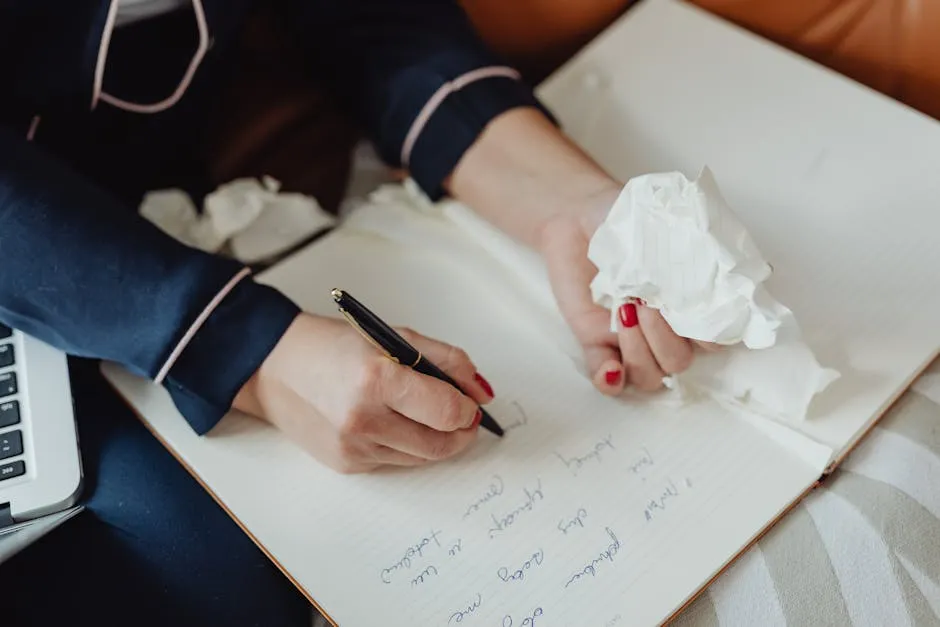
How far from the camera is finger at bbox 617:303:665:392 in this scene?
53 cm

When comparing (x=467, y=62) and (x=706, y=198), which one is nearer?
(x=706, y=198)

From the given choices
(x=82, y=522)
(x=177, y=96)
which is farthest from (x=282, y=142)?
(x=82, y=522)

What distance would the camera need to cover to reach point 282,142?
2.39ft

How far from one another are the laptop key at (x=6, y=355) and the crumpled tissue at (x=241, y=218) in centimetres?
13

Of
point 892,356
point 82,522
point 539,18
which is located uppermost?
point 539,18

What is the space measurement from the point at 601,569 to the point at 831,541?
0.39 ft

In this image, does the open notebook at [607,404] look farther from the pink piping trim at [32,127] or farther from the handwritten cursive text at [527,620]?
the pink piping trim at [32,127]

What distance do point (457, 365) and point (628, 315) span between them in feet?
0.33

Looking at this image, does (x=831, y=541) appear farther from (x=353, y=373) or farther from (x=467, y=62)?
(x=467, y=62)

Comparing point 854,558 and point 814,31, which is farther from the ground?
point 814,31

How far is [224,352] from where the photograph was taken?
0.54 meters

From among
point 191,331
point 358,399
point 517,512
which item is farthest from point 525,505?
point 191,331

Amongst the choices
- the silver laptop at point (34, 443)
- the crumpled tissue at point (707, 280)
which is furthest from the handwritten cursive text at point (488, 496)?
the silver laptop at point (34, 443)

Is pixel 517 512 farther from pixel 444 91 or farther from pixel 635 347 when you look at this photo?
pixel 444 91
